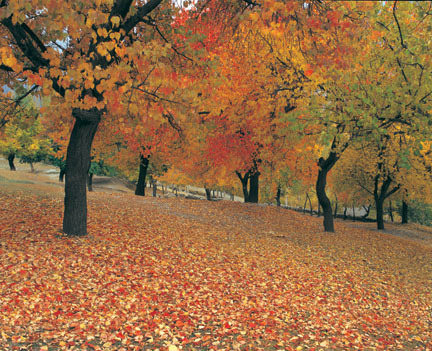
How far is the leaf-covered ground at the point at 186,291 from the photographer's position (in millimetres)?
5484

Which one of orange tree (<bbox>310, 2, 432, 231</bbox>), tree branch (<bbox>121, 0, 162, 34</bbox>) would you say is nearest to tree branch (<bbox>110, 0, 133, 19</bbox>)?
tree branch (<bbox>121, 0, 162, 34</bbox>)

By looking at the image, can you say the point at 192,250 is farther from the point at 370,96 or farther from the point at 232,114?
the point at 232,114

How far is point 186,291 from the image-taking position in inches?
280

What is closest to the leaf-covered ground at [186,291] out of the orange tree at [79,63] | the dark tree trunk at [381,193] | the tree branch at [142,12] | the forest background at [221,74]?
the orange tree at [79,63]

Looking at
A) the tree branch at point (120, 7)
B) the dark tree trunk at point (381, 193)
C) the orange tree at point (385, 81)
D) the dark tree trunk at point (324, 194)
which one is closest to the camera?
the orange tree at point (385, 81)

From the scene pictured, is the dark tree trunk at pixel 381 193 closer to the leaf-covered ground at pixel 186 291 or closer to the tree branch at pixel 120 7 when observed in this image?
the leaf-covered ground at pixel 186 291

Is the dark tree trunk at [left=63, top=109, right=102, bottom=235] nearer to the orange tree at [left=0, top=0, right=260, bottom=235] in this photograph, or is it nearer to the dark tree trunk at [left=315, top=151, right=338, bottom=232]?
the orange tree at [left=0, top=0, right=260, bottom=235]

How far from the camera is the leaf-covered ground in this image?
5484mm

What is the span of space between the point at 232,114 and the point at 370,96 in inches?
293

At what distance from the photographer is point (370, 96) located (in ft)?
29.1

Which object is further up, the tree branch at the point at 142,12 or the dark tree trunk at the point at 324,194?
the tree branch at the point at 142,12

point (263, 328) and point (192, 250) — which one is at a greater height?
point (192, 250)

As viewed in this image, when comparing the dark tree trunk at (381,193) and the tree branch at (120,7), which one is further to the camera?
the dark tree trunk at (381,193)

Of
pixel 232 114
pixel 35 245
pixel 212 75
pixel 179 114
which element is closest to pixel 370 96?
pixel 212 75
